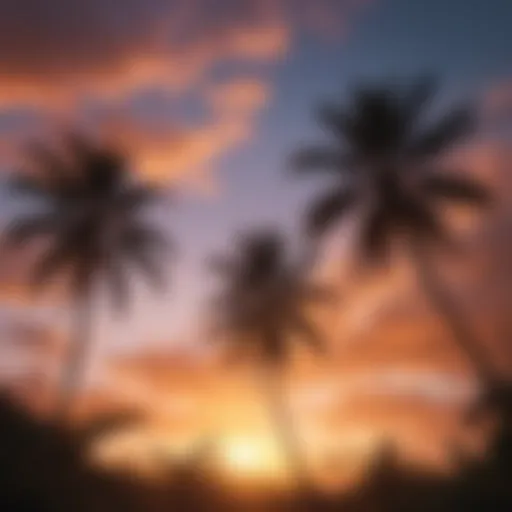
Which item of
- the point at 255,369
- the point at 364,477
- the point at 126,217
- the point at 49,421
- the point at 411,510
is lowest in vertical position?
the point at 411,510

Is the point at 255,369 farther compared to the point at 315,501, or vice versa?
the point at 255,369

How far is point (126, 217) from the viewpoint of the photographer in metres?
35.0

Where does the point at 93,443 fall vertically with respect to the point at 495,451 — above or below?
above

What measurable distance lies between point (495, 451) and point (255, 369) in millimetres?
11371

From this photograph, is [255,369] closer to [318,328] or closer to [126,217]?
[318,328]

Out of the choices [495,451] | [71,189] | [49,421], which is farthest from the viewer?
[71,189]

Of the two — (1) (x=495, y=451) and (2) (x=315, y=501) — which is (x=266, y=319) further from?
(1) (x=495, y=451)

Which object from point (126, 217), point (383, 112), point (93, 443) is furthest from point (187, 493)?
point (383, 112)

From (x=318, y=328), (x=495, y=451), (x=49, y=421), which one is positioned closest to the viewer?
(x=495, y=451)

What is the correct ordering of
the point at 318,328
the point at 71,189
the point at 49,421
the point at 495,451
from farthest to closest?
the point at 318,328
the point at 71,189
the point at 49,421
the point at 495,451

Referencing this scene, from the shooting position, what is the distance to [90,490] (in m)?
30.6

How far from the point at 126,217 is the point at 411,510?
1334cm

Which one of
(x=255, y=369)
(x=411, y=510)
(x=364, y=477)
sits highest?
(x=255, y=369)

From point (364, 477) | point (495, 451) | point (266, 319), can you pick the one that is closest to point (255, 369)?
point (266, 319)
